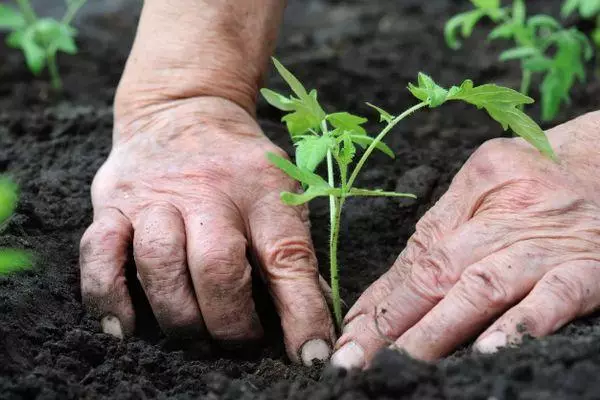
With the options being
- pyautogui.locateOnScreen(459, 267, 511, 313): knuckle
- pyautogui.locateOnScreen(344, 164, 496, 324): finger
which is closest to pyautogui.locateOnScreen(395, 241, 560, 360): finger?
pyautogui.locateOnScreen(459, 267, 511, 313): knuckle

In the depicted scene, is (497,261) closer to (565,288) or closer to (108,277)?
(565,288)

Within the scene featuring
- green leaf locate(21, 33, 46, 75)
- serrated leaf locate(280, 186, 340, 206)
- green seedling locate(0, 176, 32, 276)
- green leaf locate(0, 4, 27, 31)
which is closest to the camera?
green seedling locate(0, 176, 32, 276)

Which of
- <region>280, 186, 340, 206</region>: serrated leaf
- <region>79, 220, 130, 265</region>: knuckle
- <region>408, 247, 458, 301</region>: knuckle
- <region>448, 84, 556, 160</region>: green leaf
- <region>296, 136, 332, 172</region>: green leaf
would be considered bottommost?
<region>79, 220, 130, 265</region>: knuckle

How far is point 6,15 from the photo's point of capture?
383 cm

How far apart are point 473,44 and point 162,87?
2.88 m

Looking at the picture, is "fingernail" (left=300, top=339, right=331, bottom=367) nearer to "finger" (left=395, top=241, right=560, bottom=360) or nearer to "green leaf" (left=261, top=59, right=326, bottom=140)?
"finger" (left=395, top=241, right=560, bottom=360)

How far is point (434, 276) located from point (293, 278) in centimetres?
36

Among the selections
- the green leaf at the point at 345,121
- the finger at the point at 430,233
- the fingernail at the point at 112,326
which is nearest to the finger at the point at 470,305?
the finger at the point at 430,233

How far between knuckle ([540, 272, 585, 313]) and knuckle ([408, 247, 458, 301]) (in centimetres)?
21

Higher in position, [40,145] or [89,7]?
[40,145]

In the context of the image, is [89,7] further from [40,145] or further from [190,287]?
[190,287]

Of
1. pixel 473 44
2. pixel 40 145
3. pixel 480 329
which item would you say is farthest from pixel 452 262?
pixel 473 44

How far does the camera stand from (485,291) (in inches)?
70.2

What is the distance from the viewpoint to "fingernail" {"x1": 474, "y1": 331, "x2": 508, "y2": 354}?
1.69 meters
